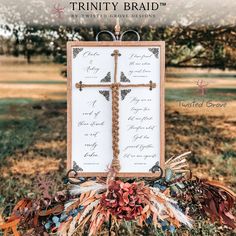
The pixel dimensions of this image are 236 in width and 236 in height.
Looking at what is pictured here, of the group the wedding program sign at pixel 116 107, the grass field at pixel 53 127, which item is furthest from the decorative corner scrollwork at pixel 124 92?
the grass field at pixel 53 127

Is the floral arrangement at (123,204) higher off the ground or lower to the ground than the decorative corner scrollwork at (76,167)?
lower

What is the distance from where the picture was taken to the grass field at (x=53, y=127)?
1.78 meters

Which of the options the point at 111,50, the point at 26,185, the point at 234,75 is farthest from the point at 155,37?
the point at 26,185

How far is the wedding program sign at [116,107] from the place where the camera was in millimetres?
1700

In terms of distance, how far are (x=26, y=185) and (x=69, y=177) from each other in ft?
0.51

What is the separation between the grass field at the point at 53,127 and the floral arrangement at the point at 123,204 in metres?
0.04

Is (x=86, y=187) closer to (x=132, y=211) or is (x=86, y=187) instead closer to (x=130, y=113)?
(x=132, y=211)

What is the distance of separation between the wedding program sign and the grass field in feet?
0.24

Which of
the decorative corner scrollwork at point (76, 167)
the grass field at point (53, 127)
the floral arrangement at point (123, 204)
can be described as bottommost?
the floral arrangement at point (123, 204)

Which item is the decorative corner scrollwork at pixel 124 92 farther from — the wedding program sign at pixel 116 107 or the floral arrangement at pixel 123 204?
the floral arrangement at pixel 123 204

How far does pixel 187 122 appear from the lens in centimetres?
178

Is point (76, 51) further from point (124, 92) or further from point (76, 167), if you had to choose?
point (76, 167)

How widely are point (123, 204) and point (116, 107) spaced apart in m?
0.29

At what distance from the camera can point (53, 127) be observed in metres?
1.78
